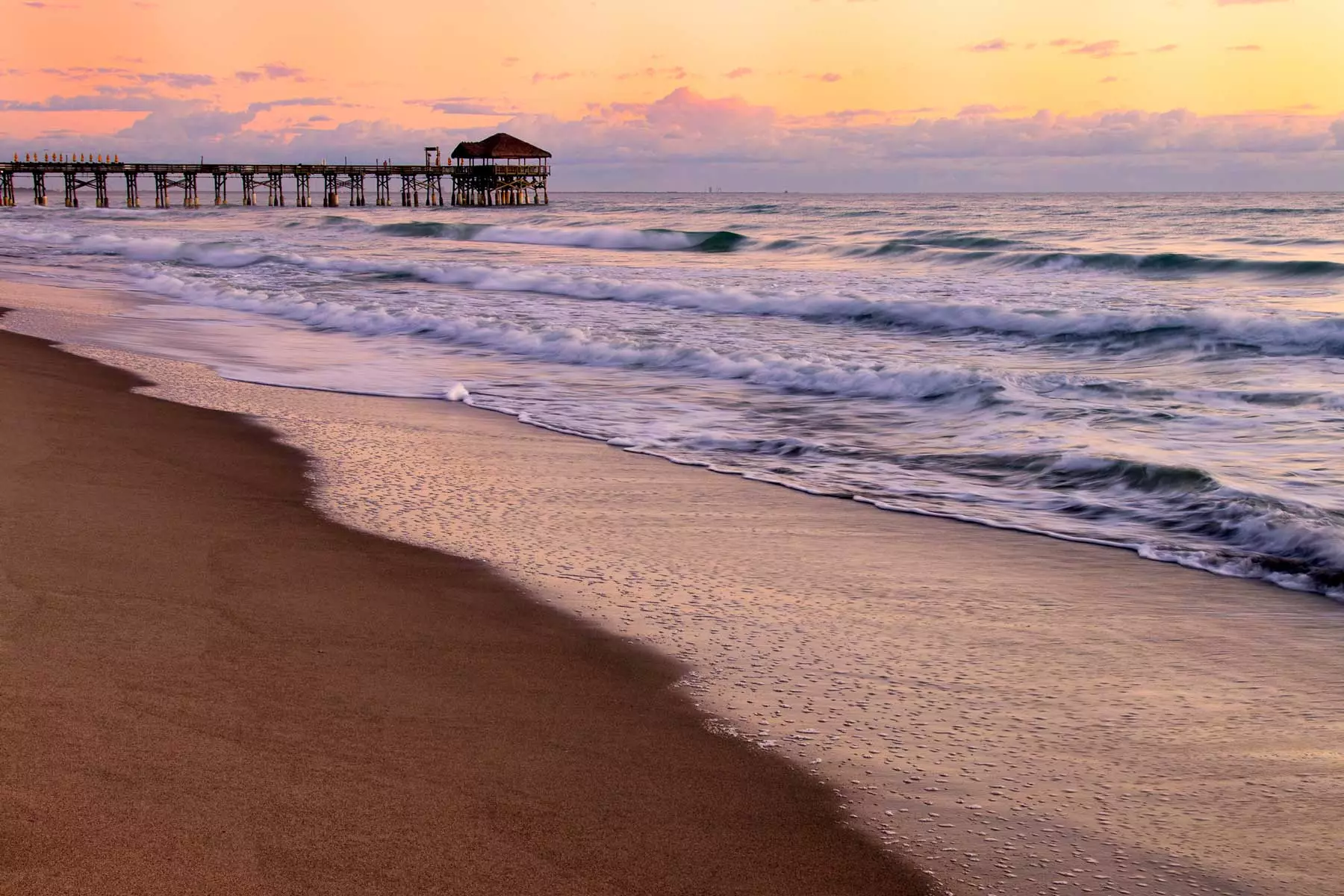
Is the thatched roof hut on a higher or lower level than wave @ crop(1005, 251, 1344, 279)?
higher

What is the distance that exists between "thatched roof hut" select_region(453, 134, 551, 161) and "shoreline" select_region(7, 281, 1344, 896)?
230ft

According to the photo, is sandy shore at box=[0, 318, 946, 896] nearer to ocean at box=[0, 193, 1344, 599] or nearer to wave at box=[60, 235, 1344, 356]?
ocean at box=[0, 193, 1344, 599]

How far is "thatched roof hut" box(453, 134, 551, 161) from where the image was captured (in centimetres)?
7344

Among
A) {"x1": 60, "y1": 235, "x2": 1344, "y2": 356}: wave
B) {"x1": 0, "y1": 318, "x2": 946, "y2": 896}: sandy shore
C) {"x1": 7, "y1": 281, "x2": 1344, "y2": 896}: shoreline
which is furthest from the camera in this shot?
{"x1": 60, "y1": 235, "x2": 1344, "y2": 356}: wave

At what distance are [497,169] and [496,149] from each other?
1530mm

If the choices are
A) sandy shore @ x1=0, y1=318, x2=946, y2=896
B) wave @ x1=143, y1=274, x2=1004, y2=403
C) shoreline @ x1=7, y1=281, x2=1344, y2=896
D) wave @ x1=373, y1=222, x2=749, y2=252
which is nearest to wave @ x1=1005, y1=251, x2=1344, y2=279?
wave @ x1=373, y1=222, x2=749, y2=252

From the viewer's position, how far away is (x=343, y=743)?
9.38 ft

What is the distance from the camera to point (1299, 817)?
2.76 metres

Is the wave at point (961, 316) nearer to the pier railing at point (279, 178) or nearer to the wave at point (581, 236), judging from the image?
the wave at point (581, 236)

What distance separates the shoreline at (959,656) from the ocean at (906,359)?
574 mm

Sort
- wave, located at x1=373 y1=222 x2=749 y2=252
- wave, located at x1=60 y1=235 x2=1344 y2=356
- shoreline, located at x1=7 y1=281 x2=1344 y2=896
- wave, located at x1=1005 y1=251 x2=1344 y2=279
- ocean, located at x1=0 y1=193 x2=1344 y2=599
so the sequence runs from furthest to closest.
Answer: wave, located at x1=373 y1=222 x2=749 y2=252 < wave, located at x1=1005 y1=251 x2=1344 y2=279 < wave, located at x1=60 y1=235 x2=1344 y2=356 < ocean, located at x1=0 y1=193 x2=1344 y2=599 < shoreline, located at x1=7 y1=281 x2=1344 y2=896

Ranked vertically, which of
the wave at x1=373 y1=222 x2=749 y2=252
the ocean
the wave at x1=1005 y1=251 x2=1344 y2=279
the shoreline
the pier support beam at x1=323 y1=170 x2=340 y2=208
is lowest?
the shoreline

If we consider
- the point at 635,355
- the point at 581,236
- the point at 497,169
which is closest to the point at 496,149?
the point at 497,169

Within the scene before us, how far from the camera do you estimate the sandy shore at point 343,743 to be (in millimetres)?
2334
